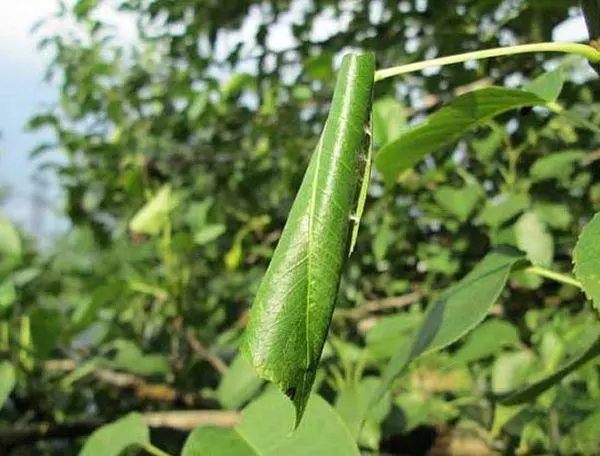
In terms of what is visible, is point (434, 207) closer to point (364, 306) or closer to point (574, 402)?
point (364, 306)

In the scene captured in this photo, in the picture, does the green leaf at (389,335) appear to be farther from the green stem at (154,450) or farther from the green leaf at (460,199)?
the green stem at (154,450)

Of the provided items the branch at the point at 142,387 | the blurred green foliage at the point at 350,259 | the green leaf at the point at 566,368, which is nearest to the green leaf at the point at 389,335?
the blurred green foliage at the point at 350,259

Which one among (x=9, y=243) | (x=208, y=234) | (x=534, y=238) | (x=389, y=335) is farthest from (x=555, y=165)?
(x=9, y=243)

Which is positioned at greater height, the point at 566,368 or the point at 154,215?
the point at 566,368

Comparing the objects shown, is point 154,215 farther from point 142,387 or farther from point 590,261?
point 590,261

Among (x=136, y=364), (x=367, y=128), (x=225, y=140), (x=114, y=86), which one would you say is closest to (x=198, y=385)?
(x=136, y=364)

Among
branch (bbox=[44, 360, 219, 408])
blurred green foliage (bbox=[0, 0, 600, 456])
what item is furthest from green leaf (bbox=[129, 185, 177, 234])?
branch (bbox=[44, 360, 219, 408])

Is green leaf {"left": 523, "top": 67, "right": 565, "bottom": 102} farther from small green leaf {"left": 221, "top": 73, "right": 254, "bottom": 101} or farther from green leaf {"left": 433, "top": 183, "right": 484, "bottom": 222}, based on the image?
small green leaf {"left": 221, "top": 73, "right": 254, "bottom": 101}
